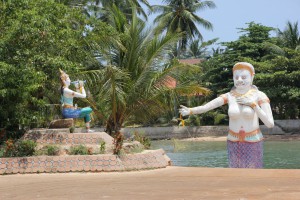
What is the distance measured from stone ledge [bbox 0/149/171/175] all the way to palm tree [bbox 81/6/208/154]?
5.28 meters

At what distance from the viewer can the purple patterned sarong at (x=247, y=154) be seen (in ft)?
36.4

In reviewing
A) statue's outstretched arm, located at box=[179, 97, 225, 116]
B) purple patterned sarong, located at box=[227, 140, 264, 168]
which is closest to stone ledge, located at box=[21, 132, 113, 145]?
statue's outstretched arm, located at box=[179, 97, 225, 116]

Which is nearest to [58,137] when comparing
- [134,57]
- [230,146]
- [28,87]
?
[28,87]

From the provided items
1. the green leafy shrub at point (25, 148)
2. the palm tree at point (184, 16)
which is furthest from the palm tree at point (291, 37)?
the green leafy shrub at point (25, 148)

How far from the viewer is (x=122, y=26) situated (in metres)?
18.5

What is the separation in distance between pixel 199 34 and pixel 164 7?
4.35m

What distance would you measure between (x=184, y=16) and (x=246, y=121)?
33.6m

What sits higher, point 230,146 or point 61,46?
point 61,46

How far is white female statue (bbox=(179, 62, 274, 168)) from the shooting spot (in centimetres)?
1109

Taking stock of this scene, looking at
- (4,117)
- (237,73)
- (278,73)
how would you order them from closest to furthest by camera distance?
1. (237,73)
2. (4,117)
3. (278,73)

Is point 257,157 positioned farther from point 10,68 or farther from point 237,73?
point 10,68

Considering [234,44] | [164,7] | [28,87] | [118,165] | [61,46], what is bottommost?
[118,165]

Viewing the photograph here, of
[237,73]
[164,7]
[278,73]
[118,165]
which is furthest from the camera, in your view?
[164,7]

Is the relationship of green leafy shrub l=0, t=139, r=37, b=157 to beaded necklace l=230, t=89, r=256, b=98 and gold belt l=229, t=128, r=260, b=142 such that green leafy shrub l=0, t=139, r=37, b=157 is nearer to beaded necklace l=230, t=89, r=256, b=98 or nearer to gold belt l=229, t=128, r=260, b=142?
gold belt l=229, t=128, r=260, b=142
